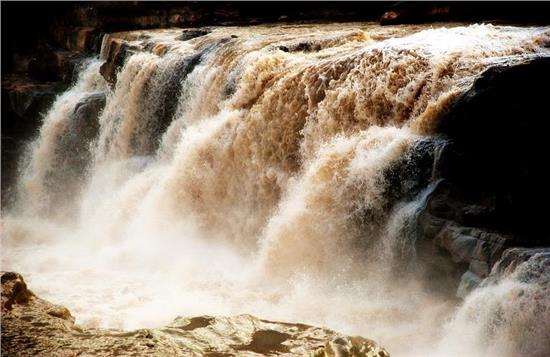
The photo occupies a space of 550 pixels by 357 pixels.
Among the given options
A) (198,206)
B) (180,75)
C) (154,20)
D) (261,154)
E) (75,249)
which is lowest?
(75,249)

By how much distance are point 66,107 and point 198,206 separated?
707cm

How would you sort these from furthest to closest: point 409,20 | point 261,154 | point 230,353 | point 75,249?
point 409,20 < point 75,249 < point 261,154 < point 230,353

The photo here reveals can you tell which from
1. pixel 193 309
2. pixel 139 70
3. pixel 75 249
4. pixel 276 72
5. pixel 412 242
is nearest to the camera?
pixel 412 242

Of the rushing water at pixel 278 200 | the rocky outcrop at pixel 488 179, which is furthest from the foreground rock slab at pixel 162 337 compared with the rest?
the rocky outcrop at pixel 488 179

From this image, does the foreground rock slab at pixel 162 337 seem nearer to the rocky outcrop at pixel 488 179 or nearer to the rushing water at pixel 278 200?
the rushing water at pixel 278 200

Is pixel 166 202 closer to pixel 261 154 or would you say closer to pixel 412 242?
pixel 261 154

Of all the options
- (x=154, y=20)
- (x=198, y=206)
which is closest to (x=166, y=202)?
(x=198, y=206)

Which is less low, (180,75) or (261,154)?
(180,75)

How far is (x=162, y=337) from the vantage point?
4.09m

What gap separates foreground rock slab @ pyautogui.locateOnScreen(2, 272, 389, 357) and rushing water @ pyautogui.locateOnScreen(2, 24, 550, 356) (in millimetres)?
1303

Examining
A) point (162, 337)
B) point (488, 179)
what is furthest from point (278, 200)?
point (162, 337)

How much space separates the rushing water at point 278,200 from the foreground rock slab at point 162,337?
1303 millimetres

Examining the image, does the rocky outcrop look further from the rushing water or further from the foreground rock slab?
the foreground rock slab

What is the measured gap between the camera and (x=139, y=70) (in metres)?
12.7
